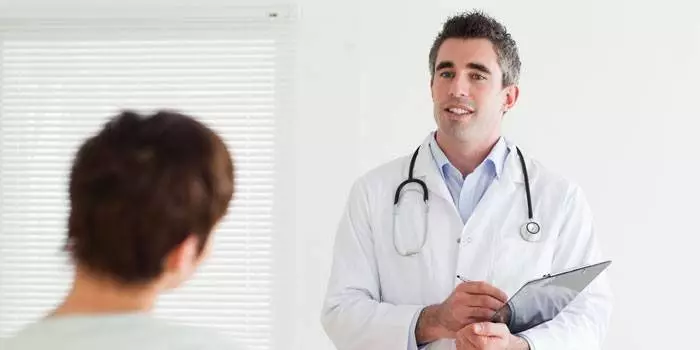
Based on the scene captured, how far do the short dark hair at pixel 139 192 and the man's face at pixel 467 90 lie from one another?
1.15m

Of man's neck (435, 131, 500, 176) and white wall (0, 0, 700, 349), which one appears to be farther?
white wall (0, 0, 700, 349)

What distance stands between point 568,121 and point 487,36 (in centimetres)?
84

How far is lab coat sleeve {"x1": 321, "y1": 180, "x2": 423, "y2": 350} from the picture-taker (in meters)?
1.99

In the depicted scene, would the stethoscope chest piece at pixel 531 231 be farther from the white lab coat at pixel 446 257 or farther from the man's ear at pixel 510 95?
the man's ear at pixel 510 95

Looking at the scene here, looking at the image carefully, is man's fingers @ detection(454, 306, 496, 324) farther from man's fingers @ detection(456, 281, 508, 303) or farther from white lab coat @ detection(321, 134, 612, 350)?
white lab coat @ detection(321, 134, 612, 350)

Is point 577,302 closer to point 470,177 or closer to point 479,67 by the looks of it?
point 470,177

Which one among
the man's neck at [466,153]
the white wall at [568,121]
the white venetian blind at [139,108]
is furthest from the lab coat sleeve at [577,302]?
the white venetian blind at [139,108]

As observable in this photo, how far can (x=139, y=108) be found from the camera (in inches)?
122

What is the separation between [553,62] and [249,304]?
→ 1.34 meters

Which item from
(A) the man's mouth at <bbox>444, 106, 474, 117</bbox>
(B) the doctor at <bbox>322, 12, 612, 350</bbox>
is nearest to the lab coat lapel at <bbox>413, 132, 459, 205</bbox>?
(B) the doctor at <bbox>322, 12, 612, 350</bbox>

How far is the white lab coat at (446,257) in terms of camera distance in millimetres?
2020

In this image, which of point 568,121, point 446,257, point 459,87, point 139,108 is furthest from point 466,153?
point 139,108

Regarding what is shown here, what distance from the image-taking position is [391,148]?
2.96m

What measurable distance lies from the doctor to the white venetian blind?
980 mm
